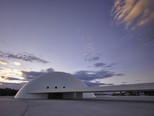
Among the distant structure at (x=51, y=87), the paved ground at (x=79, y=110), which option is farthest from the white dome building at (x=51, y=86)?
the paved ground at (x=79, y=110)

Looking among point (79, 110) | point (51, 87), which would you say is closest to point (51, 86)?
point (51, 87)

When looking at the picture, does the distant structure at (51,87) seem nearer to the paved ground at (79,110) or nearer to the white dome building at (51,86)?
the white dome building at (51,86)

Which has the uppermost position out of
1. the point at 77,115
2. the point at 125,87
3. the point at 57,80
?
the point at 57,80

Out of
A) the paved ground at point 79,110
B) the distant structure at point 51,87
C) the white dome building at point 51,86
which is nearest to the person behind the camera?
the paved ground at point 79,110

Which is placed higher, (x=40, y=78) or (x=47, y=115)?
(x=40, y=78)

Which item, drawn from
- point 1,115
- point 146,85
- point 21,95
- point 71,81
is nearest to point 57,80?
point 71,81

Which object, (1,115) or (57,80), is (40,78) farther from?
(1,115)

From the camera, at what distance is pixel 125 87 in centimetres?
2667

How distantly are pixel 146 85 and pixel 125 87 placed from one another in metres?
3.19

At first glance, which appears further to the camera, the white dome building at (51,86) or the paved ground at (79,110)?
the white dome building at (51,86)

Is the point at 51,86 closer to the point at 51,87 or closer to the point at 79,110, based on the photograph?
the point at 51,87

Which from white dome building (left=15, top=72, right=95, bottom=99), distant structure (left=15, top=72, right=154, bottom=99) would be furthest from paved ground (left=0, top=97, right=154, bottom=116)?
white dome building (left=15, top=72, right=95, bottom=99)

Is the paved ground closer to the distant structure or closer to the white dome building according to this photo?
the distant structure

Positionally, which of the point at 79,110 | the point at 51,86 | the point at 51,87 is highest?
the point at 51,86
